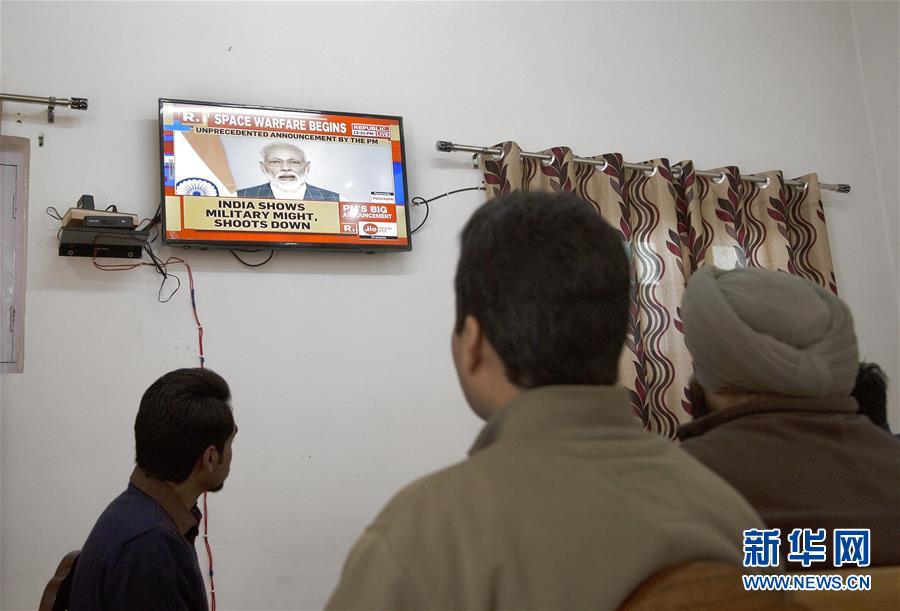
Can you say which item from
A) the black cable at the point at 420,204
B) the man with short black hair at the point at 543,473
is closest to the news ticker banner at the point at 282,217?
the black cable at the point at 420,204

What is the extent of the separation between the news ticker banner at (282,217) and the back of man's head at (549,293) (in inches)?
88.2

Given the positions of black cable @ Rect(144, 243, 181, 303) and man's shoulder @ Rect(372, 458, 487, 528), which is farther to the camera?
black cable @ Rect(144, 243, 181, 303)

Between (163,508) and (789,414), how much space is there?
127 cm

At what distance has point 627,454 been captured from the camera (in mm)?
851

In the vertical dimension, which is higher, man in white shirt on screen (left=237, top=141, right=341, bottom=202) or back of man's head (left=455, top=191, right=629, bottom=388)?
man in white shirt on screen (left=237, top=141, right=341, bottom=202)

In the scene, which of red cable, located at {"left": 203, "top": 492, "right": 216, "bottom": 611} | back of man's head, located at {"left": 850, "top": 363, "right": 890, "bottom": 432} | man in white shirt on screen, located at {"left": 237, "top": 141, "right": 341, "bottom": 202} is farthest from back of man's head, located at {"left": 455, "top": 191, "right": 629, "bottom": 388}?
man in white shirt on screen, located at {"left": 237, "top": 141, "right": 341, "bottom": 202}

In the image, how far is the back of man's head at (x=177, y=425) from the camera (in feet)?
5.77

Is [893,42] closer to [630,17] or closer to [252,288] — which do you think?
[630,17]

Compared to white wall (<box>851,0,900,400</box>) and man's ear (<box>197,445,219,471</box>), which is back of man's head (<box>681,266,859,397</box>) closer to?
man's ear (<box>197,445,219,471</box>)

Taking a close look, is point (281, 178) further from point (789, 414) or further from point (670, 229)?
point (789, 414)

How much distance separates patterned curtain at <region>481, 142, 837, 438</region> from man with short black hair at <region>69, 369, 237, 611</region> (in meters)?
1.89

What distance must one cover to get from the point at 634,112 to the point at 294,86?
1.63m

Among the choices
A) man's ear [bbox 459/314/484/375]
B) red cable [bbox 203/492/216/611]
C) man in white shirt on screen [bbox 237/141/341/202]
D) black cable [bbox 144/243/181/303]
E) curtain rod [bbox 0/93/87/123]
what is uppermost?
curtain rod [bbox 0/93/87/123]

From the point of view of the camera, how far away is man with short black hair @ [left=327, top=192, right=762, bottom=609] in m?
0.74
